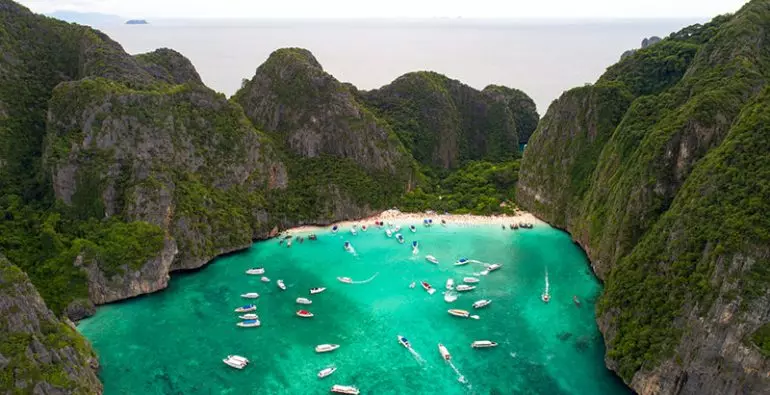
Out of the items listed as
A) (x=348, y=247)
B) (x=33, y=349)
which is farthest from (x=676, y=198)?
(x=33, y=349)

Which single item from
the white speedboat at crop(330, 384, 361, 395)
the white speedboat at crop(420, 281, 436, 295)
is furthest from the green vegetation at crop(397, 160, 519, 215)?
the white speedboat at crop(330, 384, 361, 395)

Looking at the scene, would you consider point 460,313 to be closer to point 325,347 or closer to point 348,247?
point 325,347

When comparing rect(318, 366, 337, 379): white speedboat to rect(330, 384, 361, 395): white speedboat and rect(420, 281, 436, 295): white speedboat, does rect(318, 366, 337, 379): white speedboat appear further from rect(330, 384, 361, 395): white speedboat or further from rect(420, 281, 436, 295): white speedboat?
rect(420, 281, 436, 295): white speedboat

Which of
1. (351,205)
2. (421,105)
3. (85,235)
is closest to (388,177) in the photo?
(351,205)

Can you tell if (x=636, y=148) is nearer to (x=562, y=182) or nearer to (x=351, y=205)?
(x=562, y=182)

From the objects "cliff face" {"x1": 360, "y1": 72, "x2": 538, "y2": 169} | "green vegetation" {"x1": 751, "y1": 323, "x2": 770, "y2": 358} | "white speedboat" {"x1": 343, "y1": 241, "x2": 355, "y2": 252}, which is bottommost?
"white speedboat" {"x1": 343, "y1": 241, "x2": 355, "y2": 252}

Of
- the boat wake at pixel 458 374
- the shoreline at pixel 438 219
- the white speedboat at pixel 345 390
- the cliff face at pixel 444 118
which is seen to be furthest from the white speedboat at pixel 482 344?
the cliff face at pixel 444 118

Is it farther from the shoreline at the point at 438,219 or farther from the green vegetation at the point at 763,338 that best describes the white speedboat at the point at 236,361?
the green vegetation at the point at 763,338
